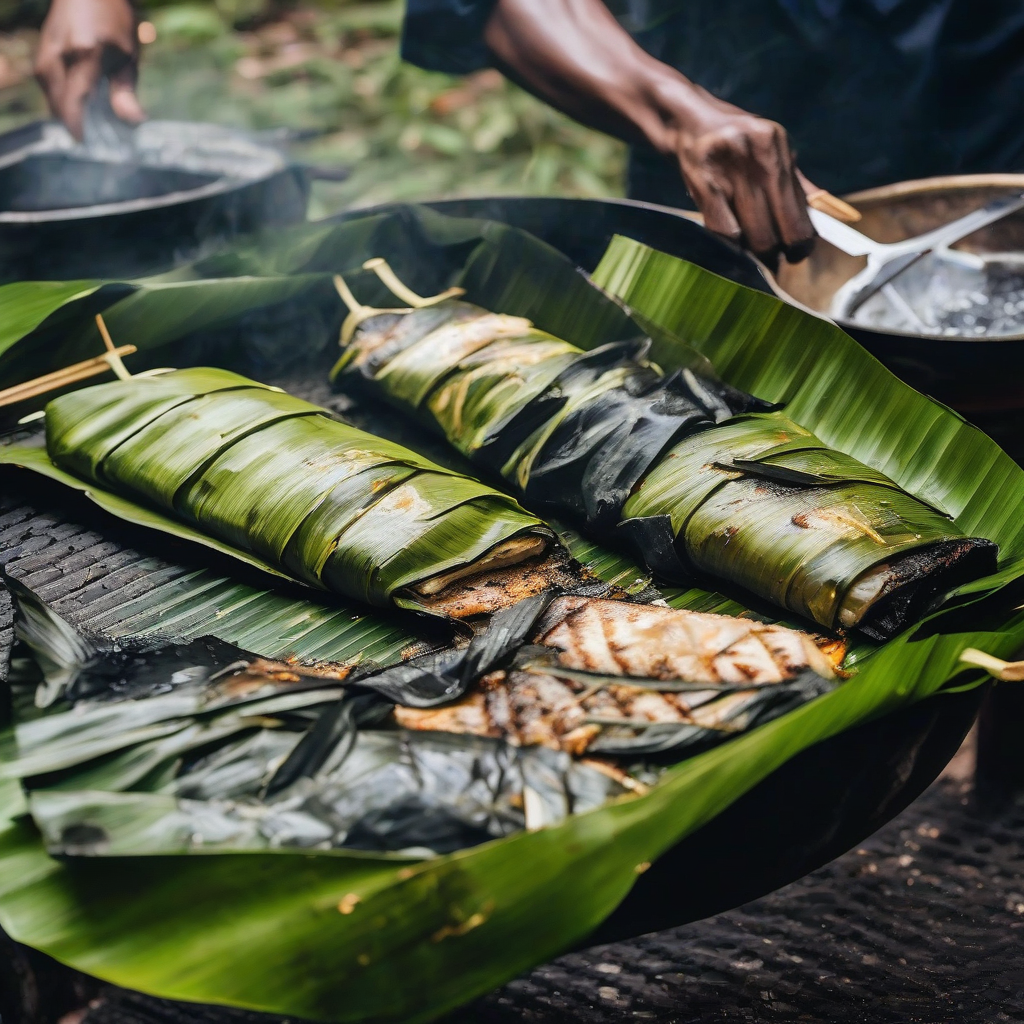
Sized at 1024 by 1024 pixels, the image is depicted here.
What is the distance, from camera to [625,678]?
1.97 metres

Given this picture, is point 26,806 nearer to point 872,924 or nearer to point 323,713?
point 323,713

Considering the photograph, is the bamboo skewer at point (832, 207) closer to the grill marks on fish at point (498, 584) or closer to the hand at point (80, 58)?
the grill marks on fish at point (498, 584)

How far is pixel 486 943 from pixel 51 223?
2900mm

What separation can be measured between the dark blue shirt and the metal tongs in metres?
0.98

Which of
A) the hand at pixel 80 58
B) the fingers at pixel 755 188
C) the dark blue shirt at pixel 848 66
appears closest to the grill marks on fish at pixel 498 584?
the fingers at pixel 755 188

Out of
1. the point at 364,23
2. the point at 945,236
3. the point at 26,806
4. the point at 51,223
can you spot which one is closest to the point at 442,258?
the point at 51,223

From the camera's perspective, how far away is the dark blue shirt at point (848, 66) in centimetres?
382

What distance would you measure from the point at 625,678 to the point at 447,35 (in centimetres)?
318

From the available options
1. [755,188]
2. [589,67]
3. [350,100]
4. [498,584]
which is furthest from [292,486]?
[350,100]

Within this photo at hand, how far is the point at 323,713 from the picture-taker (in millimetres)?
1890

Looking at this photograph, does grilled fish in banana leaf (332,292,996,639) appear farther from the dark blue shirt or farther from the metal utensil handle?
the dark blue shirt

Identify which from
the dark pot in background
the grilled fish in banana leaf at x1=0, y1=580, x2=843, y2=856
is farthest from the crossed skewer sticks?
the grilled fish in banana leaf at x1=0, y1=580, x2=843, y2=856

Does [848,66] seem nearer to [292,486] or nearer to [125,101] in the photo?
[292,486]

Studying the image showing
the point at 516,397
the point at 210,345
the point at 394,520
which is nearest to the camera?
the point at 394,520
